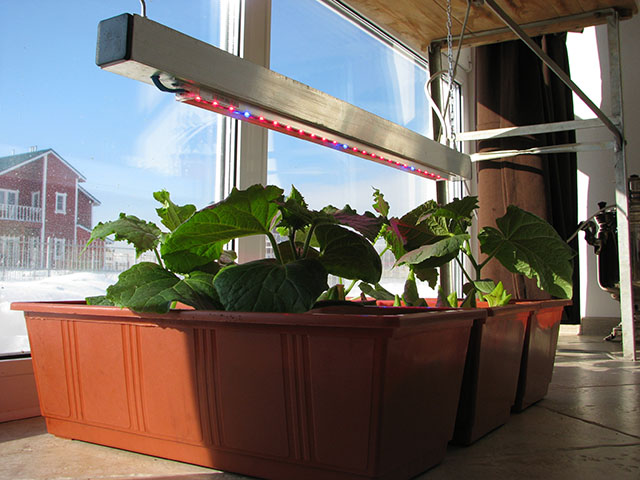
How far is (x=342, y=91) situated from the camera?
2.40 meters

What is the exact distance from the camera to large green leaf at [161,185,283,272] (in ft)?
2.53

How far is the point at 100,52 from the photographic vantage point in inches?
29.4

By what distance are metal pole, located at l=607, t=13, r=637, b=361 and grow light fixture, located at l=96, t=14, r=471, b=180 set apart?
960 millimetres

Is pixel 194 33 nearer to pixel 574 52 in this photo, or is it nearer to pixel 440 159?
pixel 440 159

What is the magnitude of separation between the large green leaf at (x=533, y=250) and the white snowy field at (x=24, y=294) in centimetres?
88

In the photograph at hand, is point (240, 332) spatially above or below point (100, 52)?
below

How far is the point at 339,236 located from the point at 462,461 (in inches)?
14.7

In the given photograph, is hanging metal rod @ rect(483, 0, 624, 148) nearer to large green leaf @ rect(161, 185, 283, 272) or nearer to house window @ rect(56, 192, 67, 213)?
large green leaf @ rect(161, 185, 283, 272)

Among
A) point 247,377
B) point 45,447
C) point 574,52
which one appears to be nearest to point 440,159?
point 247,377

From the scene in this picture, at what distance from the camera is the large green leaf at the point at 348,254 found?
0.81m

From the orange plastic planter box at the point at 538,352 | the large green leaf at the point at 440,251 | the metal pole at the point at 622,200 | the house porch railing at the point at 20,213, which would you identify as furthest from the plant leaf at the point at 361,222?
the metal pole at the point at 622,200

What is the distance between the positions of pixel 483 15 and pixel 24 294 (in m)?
1.74

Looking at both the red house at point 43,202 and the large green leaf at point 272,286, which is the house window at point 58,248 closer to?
the red house at point 43,202

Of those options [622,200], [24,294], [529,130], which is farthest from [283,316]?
[622,200]
